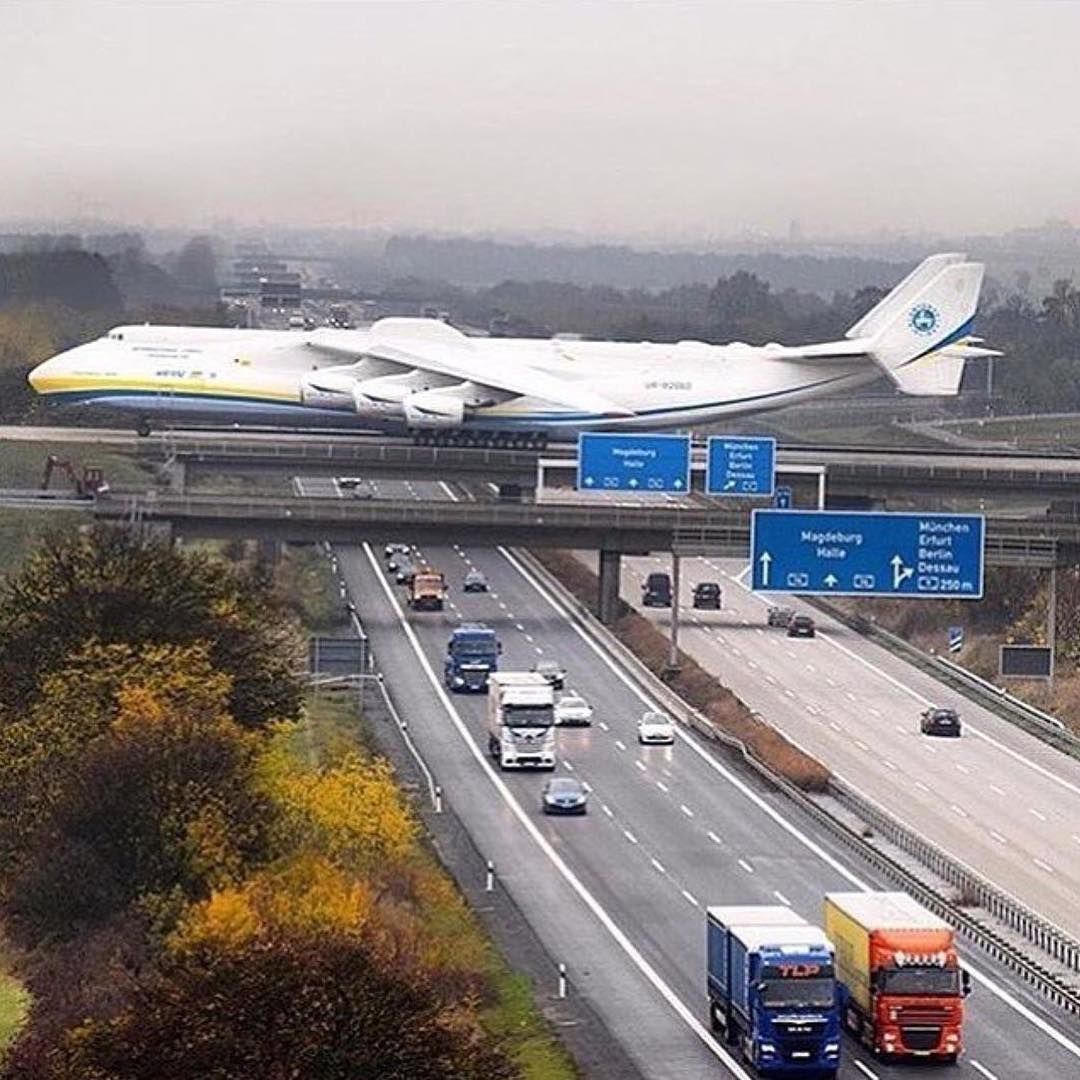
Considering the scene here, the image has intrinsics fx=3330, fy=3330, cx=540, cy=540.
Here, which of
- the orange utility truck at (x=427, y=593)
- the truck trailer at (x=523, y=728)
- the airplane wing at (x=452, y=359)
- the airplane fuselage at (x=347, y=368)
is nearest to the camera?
the truck trailer at (x=523, y=728)

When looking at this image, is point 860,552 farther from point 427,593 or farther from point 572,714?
point 427,593

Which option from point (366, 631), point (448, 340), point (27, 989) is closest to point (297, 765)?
point (27, 989)

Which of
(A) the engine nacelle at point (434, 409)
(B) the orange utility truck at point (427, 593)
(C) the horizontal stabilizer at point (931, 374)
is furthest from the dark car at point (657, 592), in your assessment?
(C) the horizontal stabilizer at point (931, 374)

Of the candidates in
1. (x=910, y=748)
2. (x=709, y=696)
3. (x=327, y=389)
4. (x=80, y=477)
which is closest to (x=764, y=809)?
(x=910, y=748)

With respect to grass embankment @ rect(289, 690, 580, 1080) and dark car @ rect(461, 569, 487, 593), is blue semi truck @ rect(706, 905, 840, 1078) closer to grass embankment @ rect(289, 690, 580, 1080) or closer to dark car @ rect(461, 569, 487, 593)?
grass embankment @ rect(289, 690, 580, 1080)

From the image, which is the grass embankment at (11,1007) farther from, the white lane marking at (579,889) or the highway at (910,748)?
the highway at (910,748)
